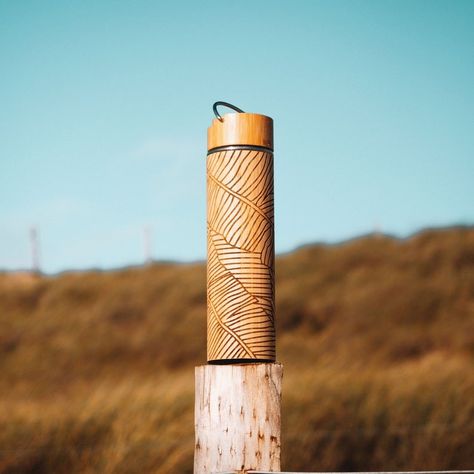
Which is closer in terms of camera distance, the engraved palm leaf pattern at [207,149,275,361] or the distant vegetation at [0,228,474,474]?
the engraved palm leaf pattern at [207,149,275,361]

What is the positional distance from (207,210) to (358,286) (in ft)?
21.6

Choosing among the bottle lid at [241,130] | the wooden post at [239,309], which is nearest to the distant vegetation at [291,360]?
the wooden post at [239,309]

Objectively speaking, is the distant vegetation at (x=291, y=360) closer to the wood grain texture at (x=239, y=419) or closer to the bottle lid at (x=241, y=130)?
the wood grain texture at (x=239, y=419)

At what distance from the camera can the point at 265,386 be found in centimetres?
170

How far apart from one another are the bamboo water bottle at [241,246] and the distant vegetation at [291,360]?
307cm

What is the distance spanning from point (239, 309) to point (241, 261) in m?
0.10

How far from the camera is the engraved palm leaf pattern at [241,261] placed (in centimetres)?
177

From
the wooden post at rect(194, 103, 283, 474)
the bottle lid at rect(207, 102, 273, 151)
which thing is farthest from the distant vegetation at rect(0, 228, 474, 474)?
the bottle lid at rect(207, 102, 273, 151)

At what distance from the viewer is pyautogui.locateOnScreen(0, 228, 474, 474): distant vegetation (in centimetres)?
500

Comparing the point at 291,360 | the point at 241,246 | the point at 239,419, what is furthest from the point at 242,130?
the point at 291,360

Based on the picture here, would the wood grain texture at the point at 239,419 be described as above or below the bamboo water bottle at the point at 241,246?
below

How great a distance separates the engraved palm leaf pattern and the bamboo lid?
0.02 meters

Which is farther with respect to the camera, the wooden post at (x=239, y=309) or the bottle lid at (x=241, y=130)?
the bottle lid at (x=241, y=130)

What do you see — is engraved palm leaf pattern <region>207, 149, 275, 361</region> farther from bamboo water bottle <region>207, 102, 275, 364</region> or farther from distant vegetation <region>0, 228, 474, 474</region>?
distant vegetation <region>0, 228, 474, 474</region>
